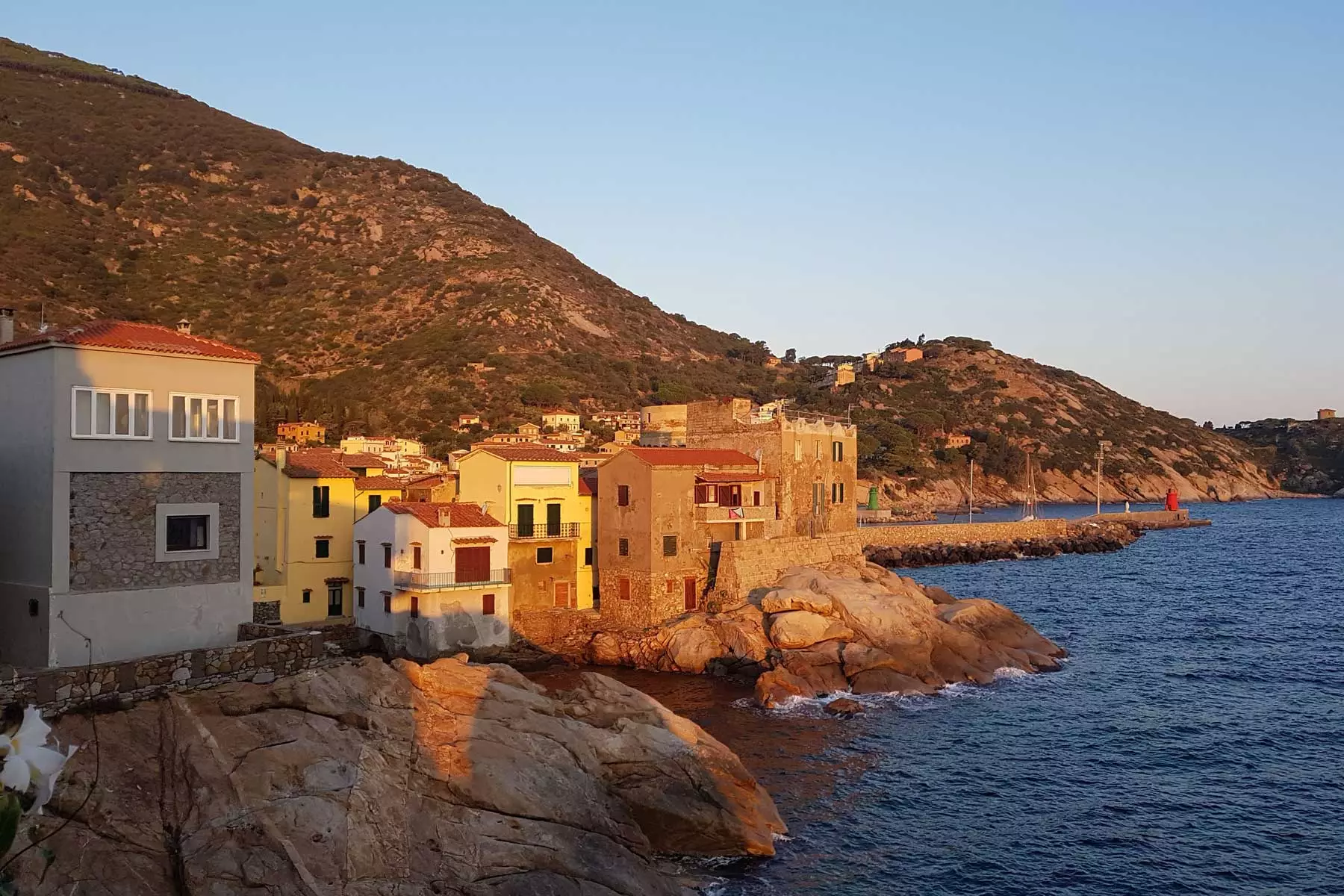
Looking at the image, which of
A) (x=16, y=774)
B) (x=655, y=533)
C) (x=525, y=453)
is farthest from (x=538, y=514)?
(x=16, y=774)

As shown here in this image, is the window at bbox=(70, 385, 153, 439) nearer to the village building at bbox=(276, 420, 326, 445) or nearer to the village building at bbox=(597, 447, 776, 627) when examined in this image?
the village building at bbox=(597, 447, 776, 627)

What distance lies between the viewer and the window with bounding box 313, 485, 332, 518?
46.5 m

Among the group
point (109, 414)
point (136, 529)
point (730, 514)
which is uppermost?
point (109, 414)

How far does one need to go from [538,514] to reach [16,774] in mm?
44696

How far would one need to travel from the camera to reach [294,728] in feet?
69.2

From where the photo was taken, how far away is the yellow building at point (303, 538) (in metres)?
45.4

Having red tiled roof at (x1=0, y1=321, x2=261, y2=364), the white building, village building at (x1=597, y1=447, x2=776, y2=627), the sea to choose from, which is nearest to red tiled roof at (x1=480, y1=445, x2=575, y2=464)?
village building at (x1=597, y1=447, x2=776, y2=627)

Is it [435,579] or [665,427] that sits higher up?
[665,427]

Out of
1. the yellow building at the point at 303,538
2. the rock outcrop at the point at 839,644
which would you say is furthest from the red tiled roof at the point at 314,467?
the rock outcrop at the point at 839,644

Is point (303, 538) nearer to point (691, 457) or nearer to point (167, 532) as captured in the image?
point (691, 457)

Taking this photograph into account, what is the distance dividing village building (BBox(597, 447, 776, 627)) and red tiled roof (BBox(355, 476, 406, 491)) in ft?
33.6

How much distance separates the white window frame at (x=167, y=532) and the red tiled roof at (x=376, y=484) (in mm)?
24379

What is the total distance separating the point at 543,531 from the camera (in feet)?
160

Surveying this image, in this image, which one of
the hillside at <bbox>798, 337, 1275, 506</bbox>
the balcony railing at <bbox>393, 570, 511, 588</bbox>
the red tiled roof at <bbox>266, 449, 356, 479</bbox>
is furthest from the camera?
the hillside at <bbox>798, 337, 1275, 506</bbox>
